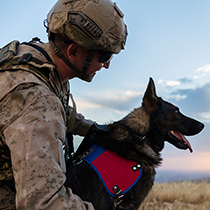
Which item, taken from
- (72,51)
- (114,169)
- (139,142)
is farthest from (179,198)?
(72,51)

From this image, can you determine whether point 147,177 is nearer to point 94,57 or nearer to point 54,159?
point 94,57

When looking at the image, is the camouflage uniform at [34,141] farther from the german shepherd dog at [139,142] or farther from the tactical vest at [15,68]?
the german shepherd dog at [139,142]

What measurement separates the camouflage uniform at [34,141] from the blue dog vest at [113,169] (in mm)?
1285

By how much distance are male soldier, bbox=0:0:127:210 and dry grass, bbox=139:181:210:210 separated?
4165mm

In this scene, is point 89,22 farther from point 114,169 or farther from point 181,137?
point 181,137

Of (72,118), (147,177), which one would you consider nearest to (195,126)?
(147,177)

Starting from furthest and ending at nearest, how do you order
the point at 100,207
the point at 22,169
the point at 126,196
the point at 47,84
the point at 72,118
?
the point at 72,118
the point at 126,196
the point at 100,207
the point at 47,84
the point at 22,169

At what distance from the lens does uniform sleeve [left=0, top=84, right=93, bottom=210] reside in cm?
148

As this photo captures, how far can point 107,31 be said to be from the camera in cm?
234

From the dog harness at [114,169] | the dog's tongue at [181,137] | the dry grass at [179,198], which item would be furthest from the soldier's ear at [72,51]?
the dry grass at [179,198]

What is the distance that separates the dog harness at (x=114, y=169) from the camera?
2.99 meters

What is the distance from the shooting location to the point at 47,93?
1.75 m

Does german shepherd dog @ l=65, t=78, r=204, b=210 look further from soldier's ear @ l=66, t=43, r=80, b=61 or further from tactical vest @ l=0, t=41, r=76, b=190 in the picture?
soldier's ear @ l=66, t=43, r=80, b=61

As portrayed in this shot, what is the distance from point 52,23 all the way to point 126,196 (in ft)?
7.05
